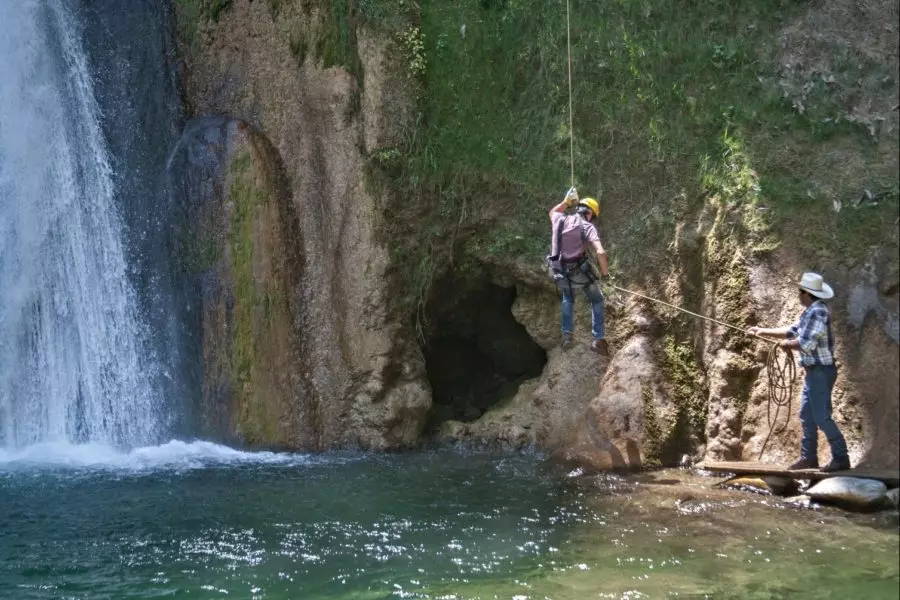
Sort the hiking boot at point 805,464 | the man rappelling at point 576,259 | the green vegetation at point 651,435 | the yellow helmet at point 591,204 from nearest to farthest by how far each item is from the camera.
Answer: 1. the hiking boot at point 805,464
2. the green vegetation at point 651,435
3. the man rappelling at point 576,259
4. the yellow helmet at point 591,204

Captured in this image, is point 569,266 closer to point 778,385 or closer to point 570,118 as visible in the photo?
point 570,118

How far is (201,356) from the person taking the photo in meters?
10.9

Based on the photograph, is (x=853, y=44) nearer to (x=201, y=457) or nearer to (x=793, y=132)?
(x=793, y=132)

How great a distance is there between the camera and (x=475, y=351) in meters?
12.5

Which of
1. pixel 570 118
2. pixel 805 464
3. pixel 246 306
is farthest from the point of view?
pixel 246 306

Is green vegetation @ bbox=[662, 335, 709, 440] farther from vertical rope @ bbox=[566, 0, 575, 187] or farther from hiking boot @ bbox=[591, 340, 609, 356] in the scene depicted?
vertical rope @ bbox=[566, 0, 575, 187]

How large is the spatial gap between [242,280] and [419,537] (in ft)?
16.8

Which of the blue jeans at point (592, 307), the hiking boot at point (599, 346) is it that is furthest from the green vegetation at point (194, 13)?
the hiking boot at point (599, 346)

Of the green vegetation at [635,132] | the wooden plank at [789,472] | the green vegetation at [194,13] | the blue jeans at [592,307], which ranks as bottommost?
the wooden plank at [789,472]

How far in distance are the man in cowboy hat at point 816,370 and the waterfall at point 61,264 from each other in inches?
300

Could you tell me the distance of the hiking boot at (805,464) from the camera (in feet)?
24.3

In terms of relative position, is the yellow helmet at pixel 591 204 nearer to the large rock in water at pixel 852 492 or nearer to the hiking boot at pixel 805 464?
the hiking boot at pixel 805 464

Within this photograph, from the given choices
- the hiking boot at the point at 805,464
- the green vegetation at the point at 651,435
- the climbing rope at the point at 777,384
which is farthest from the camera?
the green vegetation at the point at 651,435

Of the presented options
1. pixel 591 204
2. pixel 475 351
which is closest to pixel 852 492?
pixel 591 204
